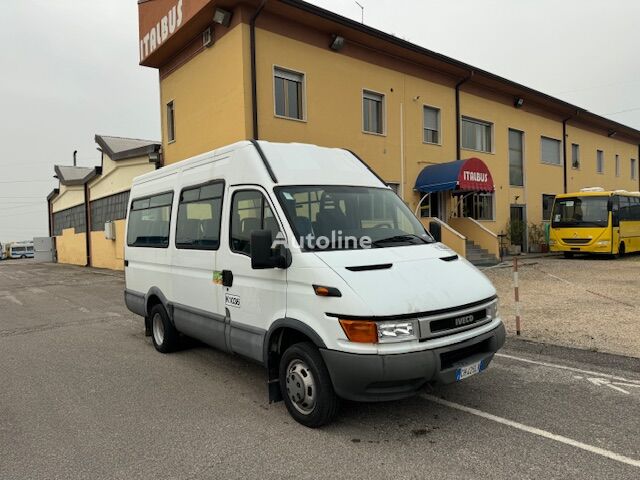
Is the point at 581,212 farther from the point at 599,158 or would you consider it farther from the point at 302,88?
the point at 599,158

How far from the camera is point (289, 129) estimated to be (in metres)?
14.0

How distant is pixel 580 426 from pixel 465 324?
50.1 inches

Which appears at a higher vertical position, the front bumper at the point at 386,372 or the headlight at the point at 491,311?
the headlight at the point at 491,311

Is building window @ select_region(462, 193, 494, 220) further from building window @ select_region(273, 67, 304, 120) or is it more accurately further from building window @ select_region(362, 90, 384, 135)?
building window @ select_region(273, 67, 304, 120)

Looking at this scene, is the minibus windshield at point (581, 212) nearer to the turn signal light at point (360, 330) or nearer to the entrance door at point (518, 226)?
A: the entrance door at point (518, 226)

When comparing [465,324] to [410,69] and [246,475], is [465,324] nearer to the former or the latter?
[246,475]

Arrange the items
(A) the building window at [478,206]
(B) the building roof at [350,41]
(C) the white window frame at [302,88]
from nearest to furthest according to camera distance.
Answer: (B) the building roof at [350,41], (C) the white window frame at [302,88], (A) the building window at [478,206]

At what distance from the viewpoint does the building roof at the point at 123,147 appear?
18359mm

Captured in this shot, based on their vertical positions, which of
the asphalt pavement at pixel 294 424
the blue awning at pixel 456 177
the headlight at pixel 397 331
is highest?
the blue awning at pixel 456 177

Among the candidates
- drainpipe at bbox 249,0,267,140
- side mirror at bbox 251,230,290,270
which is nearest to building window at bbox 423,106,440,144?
drainpipe at bbox 249,0,267,140

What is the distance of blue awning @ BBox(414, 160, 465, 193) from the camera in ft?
53.6

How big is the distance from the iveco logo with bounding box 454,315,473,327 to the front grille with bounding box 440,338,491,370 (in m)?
0.20

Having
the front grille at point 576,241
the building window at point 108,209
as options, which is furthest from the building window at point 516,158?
the building window at point 108,209

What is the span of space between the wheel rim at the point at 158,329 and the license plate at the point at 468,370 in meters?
4.37
